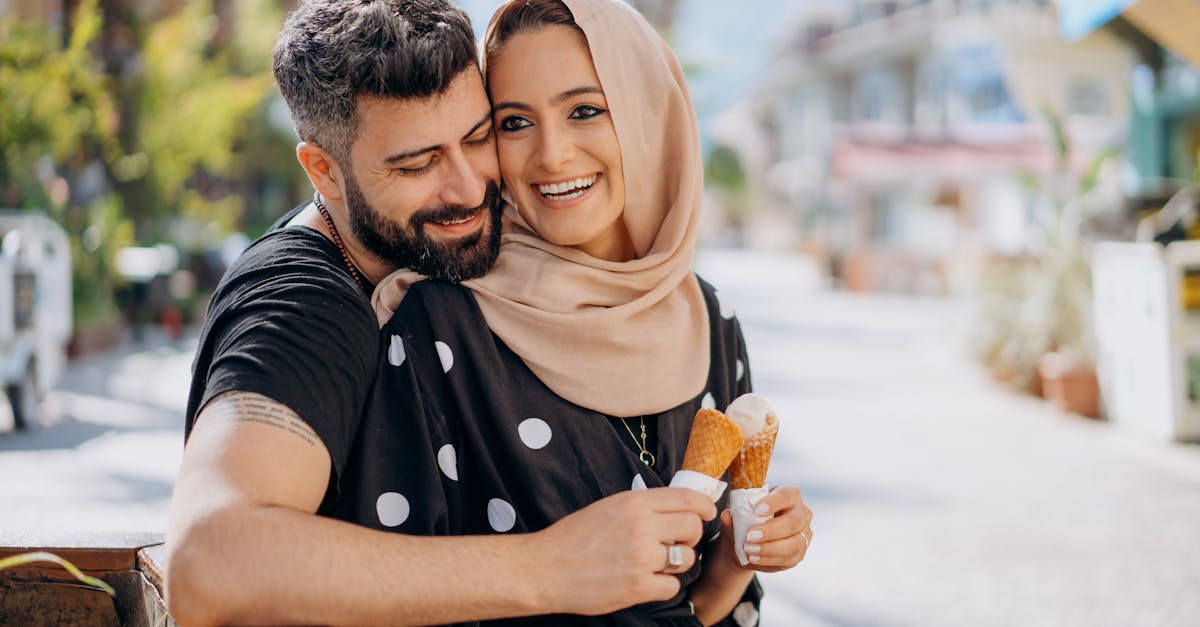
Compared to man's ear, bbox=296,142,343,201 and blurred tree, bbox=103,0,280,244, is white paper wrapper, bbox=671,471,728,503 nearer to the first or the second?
man's ear, bbox=296,142,343,201

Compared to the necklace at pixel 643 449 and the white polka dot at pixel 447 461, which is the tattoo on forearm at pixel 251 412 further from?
the necklace at pixel 643 449

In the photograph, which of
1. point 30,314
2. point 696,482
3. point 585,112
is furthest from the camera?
point 30,314

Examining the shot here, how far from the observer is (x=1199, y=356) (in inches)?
304

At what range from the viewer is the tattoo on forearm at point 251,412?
1682 millimetres

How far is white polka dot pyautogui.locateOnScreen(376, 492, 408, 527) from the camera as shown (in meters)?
1.99

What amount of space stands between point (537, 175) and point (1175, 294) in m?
6.70

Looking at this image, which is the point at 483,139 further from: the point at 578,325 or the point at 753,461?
the point at 753,461

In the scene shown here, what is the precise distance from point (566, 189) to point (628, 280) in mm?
233

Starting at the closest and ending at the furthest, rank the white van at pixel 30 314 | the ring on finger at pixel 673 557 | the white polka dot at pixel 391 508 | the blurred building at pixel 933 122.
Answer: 1. the ring on finger at pixel 673 557
2. the white polka dot at pixel 391 508
3. the white van at pixel 30 314
4. the blurred building at pixel 933 122

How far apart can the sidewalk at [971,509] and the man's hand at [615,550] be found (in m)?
2.93

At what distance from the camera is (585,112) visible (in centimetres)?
245

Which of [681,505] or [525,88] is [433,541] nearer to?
[681,505]

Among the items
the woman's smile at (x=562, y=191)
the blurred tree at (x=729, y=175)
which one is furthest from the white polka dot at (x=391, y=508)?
the blurred tree at (x=729, y=175)

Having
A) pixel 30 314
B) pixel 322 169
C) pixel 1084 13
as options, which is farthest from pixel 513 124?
pixel 1084 13
